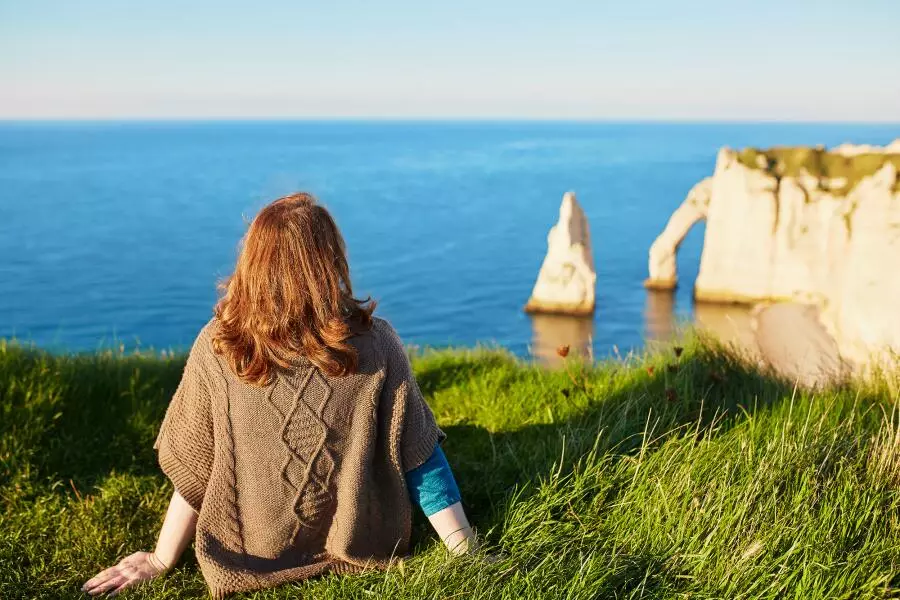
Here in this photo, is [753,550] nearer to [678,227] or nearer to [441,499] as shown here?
[441,499]

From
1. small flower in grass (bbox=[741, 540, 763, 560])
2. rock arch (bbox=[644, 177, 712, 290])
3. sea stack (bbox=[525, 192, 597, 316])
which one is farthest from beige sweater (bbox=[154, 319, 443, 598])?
rock arch (bbox=[644, 177, 712, 290])

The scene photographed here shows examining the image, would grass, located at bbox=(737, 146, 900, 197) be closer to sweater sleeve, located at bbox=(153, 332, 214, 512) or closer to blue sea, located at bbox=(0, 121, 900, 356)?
blue sea, located at bbox=(0, 121, 900, 356)

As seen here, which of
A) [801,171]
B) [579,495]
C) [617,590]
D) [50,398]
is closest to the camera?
[617,590]

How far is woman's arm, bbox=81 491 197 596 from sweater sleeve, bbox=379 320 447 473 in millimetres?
817

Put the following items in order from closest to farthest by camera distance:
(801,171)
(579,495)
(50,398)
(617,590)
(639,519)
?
(617,590) < (639,519) < (579,495) < (50,398) < (801,171)


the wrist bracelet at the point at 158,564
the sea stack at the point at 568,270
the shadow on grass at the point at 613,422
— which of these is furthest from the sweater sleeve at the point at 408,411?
the sea stack at the point at 568,270

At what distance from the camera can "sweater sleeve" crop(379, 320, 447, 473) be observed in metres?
2.61

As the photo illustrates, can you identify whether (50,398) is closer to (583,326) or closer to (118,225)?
(583,326)

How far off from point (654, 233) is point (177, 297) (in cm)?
6135

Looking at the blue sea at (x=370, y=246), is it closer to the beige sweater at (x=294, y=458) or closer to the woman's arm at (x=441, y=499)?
the beige sweater at (x=294, y=458)

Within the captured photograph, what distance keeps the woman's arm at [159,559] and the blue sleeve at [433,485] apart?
0.81 m

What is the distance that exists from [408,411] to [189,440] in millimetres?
760

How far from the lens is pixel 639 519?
2.77 m

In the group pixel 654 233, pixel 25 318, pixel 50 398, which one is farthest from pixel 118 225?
pixel 50 398
